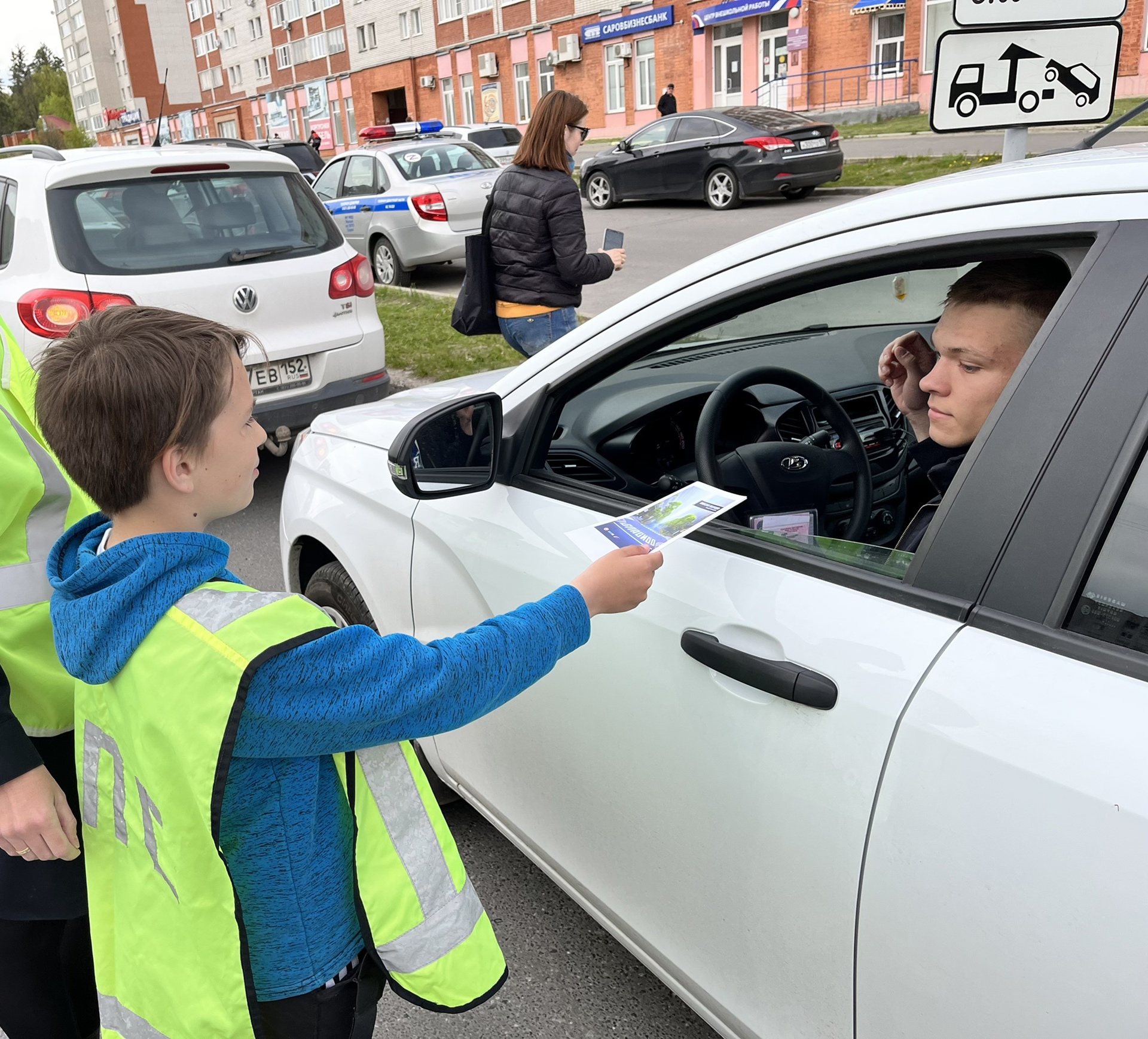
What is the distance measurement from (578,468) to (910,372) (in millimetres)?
815

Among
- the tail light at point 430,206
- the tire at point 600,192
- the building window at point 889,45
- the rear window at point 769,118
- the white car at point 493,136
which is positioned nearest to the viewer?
the tail light at point 430,206

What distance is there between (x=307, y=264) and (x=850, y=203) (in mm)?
4104

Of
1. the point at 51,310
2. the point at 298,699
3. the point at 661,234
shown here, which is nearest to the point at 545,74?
the point at 661,234

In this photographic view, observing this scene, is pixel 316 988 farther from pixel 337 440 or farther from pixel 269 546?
pixel 269 546

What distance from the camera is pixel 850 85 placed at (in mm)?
26438

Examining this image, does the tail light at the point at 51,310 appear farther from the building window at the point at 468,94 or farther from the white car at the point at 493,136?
the building window at the point at 468,94

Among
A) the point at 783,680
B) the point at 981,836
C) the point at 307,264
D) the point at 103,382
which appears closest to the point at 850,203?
the point at 783,680

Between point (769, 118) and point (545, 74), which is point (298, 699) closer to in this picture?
point (769, 118)

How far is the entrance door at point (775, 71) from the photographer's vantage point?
27.9m

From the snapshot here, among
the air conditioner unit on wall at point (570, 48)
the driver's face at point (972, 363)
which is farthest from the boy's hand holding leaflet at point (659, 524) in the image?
the air conditioner unit on wall at point (570, 48)

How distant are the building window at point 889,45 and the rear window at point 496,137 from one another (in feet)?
42.6

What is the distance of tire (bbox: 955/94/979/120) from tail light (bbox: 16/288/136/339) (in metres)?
3.51

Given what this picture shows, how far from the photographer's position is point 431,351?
784 centimetres

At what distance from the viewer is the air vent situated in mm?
2082
